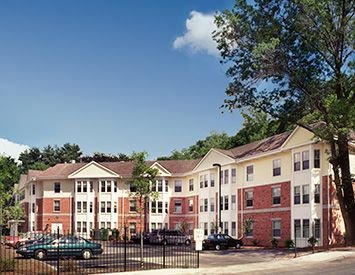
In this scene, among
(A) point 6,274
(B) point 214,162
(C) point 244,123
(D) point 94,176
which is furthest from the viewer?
(D) point 94,176

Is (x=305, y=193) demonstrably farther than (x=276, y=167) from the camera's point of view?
No

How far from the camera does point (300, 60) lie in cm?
3981

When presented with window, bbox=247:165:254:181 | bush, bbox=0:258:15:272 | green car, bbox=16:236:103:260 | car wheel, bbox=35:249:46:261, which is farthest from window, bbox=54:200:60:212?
bush, bbox=0:258:15:272

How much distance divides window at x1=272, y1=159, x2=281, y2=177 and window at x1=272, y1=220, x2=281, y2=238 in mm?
4152

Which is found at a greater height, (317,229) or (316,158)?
(316,158)

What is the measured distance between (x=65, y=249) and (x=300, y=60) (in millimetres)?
19637

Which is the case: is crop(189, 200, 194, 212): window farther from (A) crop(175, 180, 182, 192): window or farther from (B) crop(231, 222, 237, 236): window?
(B) crop(231, 222, 237, 236): window

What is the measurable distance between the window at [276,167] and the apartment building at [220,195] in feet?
0.28

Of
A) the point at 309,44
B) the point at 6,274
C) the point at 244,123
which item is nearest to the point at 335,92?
the point at 309,44

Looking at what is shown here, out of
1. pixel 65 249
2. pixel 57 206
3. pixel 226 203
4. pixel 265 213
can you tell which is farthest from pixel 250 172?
pixel 57 206

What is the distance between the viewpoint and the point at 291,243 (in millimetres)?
45688

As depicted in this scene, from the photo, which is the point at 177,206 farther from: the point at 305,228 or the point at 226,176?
the point at 305,228

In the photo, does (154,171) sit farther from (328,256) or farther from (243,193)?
(328,256)

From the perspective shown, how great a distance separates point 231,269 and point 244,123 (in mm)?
17499
